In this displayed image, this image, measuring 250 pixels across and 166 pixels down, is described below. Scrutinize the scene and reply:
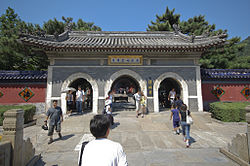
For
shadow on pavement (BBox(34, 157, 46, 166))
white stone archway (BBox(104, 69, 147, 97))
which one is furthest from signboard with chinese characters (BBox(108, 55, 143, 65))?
shadow on pavement (BBox(34, 157, 46, 166))

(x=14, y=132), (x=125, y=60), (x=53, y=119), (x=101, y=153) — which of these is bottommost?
(x=53, y=119)

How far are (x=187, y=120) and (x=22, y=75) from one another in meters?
10.1

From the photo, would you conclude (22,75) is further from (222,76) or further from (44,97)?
(222,76)

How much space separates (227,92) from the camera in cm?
880

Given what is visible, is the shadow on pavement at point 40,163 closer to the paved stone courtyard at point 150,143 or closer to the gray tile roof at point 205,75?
the paved stone courtyard at point 150,143

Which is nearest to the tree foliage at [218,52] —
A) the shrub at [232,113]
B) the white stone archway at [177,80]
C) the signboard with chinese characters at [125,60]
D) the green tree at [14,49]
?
the white stone archway at [177,80]

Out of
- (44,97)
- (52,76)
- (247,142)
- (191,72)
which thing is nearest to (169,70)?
(191,72)

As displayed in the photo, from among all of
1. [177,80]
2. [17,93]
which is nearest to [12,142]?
[17,93]

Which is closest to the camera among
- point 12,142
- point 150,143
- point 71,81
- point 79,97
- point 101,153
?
point 101,153

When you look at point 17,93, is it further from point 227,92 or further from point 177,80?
point 227,92

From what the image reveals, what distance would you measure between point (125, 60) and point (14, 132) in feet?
22.7

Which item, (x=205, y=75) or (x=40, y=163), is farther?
(x=205, y=75)

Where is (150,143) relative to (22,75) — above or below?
below

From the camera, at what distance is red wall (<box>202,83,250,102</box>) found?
8.76 metres
